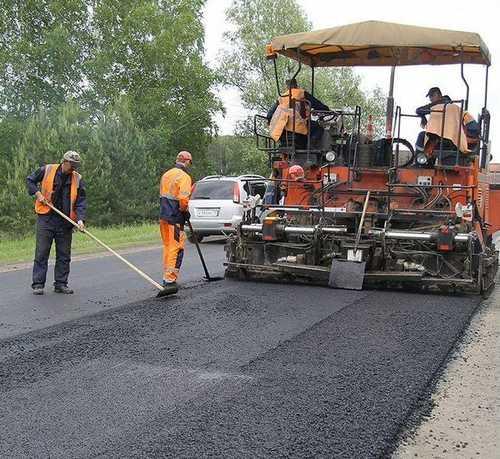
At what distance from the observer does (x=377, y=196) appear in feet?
28.0

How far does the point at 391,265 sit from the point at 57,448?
5309 mm

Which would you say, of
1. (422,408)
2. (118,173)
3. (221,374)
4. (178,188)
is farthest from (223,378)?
(118,173)

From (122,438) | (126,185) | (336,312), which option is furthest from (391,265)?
(126,185)

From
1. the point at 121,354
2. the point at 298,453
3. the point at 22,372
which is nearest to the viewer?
the point at 298,453

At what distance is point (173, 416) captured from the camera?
12.0 feet

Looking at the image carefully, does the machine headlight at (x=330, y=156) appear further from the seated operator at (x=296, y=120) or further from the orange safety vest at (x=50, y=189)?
the orange safety vest at (x=50, y=189)

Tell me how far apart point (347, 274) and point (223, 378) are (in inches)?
144

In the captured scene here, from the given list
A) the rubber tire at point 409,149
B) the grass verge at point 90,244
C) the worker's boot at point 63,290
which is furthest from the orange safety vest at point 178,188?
the grass verge at point 90,244

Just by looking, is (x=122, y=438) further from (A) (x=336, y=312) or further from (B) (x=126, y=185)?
(B) (x=126, y=185)

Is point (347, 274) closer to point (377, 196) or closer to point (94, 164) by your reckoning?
point (377, 196)

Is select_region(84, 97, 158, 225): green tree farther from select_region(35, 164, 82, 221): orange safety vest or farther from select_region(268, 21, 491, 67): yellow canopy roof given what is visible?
select_region(35, 164, 82, 221): orange safety vest

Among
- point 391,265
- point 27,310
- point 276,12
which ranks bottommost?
point 27,310

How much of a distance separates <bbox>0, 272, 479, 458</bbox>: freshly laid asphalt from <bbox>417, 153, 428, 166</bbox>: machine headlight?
2.24m

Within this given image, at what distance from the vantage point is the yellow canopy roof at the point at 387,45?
789cm
